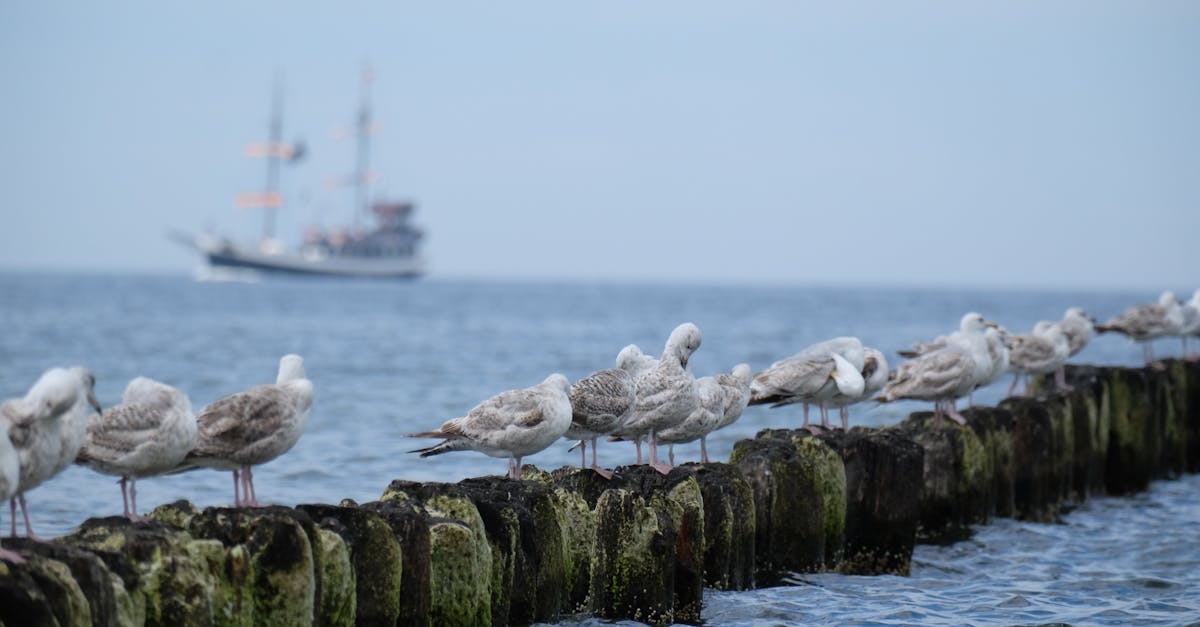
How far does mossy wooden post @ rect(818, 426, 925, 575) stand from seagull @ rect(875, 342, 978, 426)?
226cm

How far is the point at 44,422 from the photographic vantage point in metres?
6.73

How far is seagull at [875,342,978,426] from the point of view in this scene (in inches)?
549

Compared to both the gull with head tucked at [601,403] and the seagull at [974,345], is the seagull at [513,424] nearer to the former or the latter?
the gull with head tucked at [601,403]

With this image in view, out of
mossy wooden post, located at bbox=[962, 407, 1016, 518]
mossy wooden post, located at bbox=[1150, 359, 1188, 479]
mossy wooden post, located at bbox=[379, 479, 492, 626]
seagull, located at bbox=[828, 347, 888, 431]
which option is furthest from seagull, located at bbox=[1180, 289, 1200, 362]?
mossy wooden post, located at bbox=[379, 479, 492, 626]

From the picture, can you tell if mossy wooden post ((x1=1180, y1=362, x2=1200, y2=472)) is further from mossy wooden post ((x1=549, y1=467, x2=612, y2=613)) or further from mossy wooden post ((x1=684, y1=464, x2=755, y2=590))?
mossy wooden post ((x1=549, y1=467, x2=612, y2=613))

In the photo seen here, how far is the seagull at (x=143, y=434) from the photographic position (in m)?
7.48

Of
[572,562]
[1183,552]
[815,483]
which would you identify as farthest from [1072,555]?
[572,562]

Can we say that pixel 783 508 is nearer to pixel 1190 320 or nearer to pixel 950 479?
pixel 950 479

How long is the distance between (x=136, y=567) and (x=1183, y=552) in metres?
9.94

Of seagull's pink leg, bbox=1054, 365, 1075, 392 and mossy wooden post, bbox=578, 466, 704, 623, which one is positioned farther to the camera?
seagull's pink leg, bbox=1054, 365, 1075, 392

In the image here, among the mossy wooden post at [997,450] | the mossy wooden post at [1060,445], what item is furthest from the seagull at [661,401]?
the mossy wooden post at [1060,445]

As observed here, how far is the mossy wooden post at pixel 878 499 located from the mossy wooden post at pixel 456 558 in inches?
156

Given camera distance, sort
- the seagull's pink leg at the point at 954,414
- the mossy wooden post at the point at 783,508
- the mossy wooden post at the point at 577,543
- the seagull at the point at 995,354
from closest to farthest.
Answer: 1. the mossy wooden post at the point at 577,543
2. the mossy wooden post at the point at 783,508
3. the seagull's pink leg at the point at 954,414
4. the seagull at the point at 995,354

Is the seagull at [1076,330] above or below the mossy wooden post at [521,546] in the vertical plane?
above
